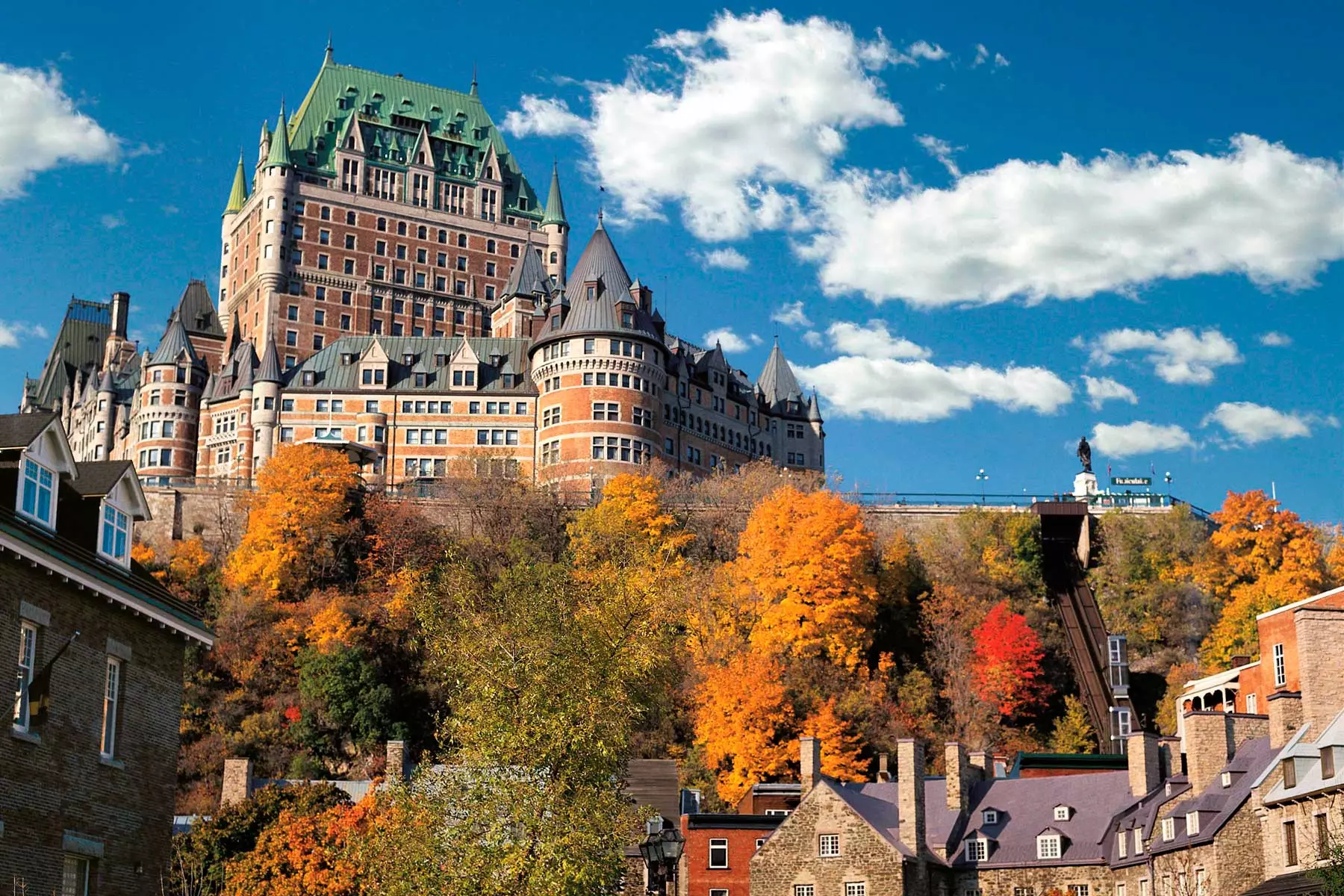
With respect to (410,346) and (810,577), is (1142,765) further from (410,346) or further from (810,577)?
(410,346)

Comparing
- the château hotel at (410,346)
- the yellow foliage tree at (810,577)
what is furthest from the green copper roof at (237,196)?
the yellow foliage tree at (810,577)

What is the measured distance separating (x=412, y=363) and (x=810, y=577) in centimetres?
4495

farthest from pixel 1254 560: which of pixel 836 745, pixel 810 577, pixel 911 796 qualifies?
pixel 911 796

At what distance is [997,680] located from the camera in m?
89.6

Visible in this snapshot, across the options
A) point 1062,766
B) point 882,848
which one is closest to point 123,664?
point 882,848

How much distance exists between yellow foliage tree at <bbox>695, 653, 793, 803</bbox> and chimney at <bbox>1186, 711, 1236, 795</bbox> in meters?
26.8

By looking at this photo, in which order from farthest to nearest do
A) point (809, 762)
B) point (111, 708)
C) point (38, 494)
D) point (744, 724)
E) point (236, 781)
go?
point (744, 724) < point (236, 781) < point (809, 762) < point (111, 708) < point (38, 494)

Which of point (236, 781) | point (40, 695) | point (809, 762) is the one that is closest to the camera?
point (40, 695)

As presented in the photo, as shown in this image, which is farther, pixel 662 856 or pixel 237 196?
pixel 237 196

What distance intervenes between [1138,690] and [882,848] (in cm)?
4176

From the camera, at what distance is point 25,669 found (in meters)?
30.5

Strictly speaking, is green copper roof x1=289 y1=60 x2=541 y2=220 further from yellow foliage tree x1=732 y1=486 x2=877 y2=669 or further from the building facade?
the building facade

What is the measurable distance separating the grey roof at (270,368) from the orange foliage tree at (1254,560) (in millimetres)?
61330

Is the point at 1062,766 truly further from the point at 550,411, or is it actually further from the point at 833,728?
the point at 550,411
